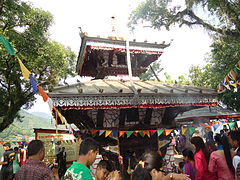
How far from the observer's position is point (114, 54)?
7168mm

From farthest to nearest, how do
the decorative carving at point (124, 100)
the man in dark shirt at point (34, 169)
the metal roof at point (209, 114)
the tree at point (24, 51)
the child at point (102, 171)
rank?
1. the metal roof at point (209, 114)
2. the tree at point (24, 51)
3. the decorative carving at point (124, 100)
4. the child at point (102, 171)
5. the man in dark shirt at point (34, 169)

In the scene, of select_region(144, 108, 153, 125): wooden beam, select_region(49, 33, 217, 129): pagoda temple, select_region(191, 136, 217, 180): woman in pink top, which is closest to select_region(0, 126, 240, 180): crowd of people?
select_region(191, 136, 217, 180): woman in pink top

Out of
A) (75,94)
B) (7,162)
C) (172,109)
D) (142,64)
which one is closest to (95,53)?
(142,64)

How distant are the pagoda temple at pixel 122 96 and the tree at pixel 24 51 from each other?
6967 millimetres

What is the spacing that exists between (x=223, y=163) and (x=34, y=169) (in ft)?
11.0

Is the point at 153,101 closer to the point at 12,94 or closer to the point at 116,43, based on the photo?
the point at 116,43

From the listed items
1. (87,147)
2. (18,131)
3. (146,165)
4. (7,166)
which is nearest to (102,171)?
(87,147)

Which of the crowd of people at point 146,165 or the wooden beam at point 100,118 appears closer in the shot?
the crowd of people at point 146,165

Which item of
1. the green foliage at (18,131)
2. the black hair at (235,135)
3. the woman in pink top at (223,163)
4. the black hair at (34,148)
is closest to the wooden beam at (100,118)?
the green foliage at (18,131)

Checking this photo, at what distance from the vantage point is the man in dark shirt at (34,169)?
3004 millimetres

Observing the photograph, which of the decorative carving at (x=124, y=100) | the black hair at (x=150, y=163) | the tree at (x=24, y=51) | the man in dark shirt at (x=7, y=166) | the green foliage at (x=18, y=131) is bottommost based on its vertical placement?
the green foliage at (x=18, y=131)

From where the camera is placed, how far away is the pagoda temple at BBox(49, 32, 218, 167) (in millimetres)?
4816

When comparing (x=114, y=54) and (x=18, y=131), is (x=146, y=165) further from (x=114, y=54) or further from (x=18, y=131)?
(x=18, y=131)

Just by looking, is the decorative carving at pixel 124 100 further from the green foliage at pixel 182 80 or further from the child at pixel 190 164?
the green foliage at pixel 182 80
